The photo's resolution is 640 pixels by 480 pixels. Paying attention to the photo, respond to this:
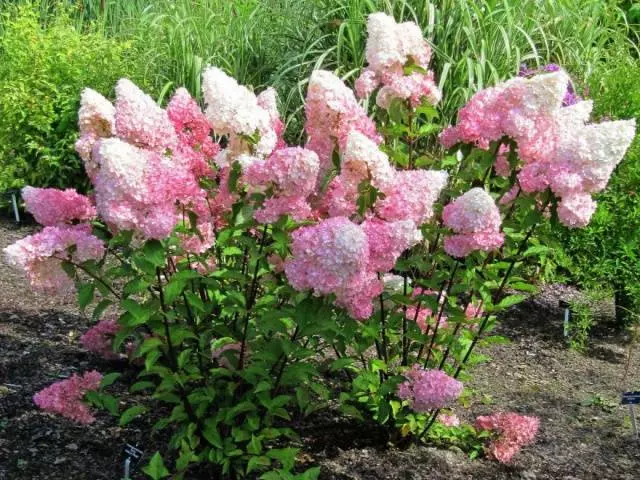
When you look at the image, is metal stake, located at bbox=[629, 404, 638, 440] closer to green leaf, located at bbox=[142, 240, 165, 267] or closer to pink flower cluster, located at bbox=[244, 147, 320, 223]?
pink flower cluster, located at bbox=[244, 147, 320, 223]

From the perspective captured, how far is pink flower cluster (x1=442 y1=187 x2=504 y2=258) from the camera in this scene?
217 cm

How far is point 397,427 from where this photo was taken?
289 centimetres

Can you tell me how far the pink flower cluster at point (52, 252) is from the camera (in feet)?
6.93

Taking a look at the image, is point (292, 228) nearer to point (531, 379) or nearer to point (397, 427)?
point (397, 427)

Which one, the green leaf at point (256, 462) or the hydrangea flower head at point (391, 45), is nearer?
the green leaf at point (256, 462)

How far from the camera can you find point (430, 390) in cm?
247

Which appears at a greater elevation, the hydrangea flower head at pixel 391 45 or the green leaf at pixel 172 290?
the hydrangea flower head at pixel 391 45

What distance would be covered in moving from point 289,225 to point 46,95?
3.96m

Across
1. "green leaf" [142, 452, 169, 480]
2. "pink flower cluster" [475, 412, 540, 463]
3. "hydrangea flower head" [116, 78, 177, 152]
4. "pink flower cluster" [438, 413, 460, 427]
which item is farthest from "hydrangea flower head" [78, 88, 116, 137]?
"pink flower cluster" [475, 412, 540, 463]

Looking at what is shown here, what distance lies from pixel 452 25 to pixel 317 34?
36.2 inches

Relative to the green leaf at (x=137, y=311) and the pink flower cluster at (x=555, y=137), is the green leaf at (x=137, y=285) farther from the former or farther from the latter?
the pink flower cluster at (x=555, y=137)

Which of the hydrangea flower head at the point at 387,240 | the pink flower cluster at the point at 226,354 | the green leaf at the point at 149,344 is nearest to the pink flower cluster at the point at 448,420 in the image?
the pink flower cluster at the point at 226,354

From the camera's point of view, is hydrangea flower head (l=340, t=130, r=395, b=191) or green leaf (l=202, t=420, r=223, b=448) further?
green leaf (l=202, t=420, r=223, b=448)

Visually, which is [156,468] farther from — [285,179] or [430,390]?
[285,179]
